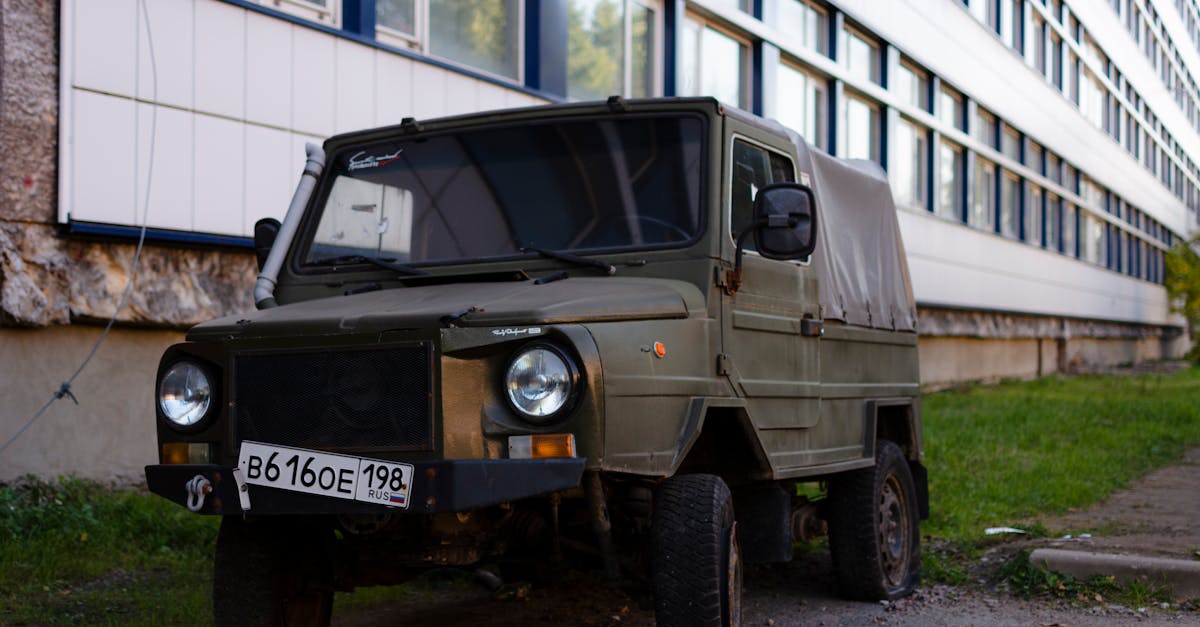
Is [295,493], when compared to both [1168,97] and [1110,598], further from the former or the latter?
[1168,97]

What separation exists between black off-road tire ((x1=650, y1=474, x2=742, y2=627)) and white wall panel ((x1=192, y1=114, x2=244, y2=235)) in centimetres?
528

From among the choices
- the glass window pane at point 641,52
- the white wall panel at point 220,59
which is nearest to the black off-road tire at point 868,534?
the white wall panel at point 220,59

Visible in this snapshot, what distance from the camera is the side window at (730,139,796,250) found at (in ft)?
17.9

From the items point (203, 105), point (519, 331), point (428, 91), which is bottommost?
point (519, 331)

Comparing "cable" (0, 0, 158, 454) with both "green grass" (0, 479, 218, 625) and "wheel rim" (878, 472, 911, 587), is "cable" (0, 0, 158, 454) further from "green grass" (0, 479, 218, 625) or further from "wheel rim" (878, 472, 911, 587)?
"wheel rim" (878, 472, 911, 587)

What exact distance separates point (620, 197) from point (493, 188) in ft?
1.85

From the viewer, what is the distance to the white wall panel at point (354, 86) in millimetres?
10180

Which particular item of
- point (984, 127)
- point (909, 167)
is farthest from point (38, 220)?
point (984, 127)

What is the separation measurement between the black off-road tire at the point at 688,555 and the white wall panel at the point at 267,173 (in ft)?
17.9

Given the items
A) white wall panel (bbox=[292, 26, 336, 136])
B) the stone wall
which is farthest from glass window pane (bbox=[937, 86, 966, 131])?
the stone wall

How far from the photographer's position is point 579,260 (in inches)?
204

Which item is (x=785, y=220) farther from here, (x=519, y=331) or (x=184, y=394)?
(x=184, y=394)

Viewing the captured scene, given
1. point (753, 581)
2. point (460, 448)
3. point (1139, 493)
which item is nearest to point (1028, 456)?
point (1139, 493)

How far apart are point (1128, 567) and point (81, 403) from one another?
20.4ft
